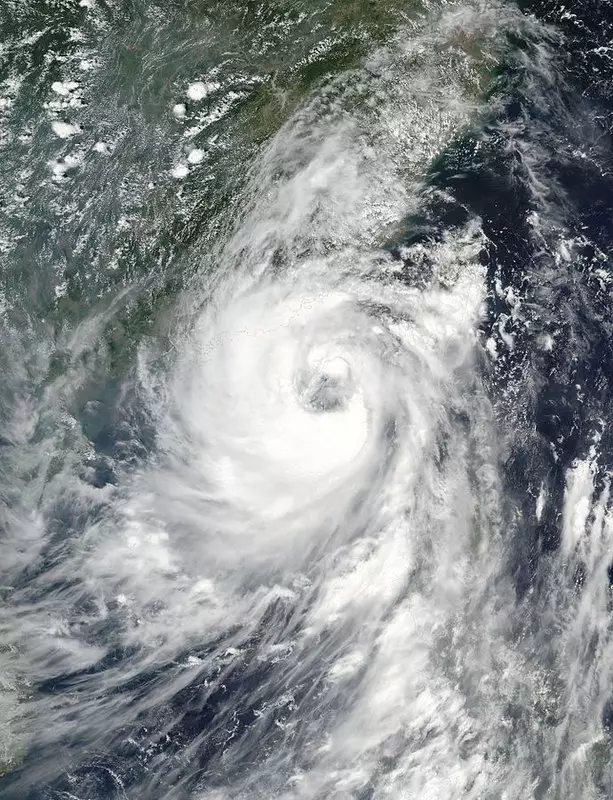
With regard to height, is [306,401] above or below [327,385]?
below

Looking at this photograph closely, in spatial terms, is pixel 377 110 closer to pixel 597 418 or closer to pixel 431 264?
pixel 431 264

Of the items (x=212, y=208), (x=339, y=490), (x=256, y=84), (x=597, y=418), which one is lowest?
(x=339, y=490)

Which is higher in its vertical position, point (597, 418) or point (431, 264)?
point (431, 264)

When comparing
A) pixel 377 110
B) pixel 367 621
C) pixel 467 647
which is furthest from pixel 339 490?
pixel 377 110

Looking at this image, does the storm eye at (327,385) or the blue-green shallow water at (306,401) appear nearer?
the blue-green shallow water at (306,401)

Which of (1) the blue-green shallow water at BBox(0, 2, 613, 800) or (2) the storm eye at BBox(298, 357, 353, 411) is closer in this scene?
(1) the blue-green shallow water at BBox(0, 2, 613, 800)

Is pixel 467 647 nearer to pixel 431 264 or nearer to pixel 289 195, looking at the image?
pixel 431 264

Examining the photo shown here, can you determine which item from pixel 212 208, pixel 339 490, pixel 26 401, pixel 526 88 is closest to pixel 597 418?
pixel 339 490
